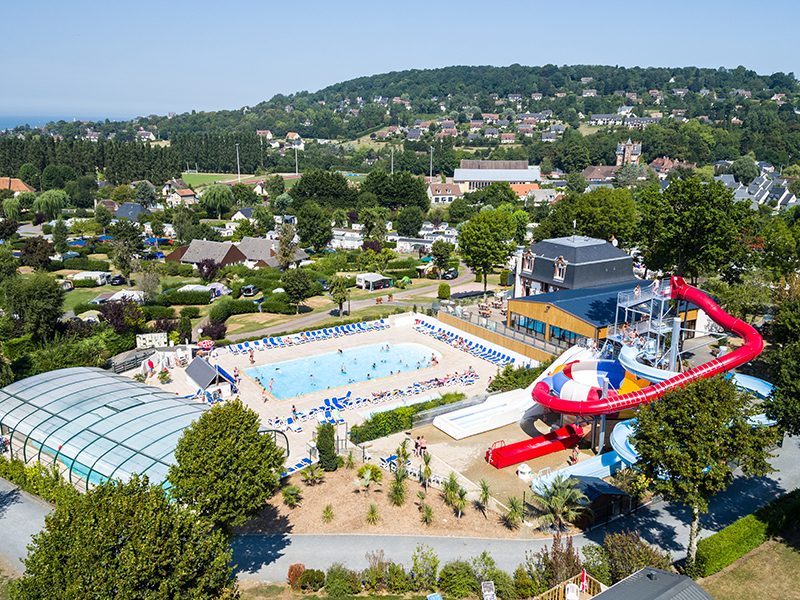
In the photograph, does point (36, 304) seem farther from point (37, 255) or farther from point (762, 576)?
point (762, 576)

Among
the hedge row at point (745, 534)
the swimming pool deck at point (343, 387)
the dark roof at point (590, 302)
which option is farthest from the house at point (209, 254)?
the hedge row at point (745, 534)

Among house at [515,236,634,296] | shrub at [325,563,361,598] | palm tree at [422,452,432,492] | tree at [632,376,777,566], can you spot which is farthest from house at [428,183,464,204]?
shrub at [325,563,361,598]

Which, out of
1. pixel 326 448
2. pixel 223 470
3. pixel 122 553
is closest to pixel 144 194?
pixel 326 448

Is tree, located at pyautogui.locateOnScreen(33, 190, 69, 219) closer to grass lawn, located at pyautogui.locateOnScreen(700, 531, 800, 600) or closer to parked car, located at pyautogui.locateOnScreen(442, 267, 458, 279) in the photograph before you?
parked car, located at pyautogui.locateOnScreen(442, 267, 458, 279)

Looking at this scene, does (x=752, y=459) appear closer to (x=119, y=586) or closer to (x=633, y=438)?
(x=633, y=438)

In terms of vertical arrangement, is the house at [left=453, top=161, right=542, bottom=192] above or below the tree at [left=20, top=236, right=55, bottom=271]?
above

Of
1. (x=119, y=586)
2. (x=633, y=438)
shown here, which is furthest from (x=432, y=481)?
(x=119, y=586)
